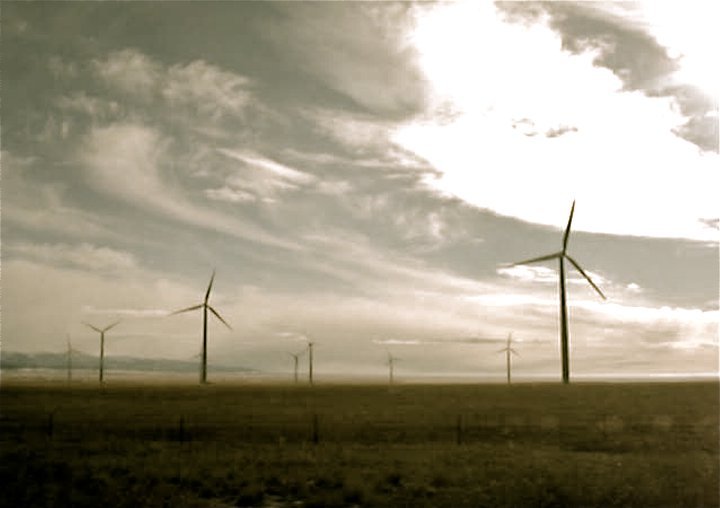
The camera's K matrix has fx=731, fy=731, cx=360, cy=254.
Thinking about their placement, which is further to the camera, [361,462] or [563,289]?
[563,289]

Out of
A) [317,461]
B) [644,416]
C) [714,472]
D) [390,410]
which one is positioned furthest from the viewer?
[390,410]

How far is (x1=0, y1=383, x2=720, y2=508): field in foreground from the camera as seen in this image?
2633cm

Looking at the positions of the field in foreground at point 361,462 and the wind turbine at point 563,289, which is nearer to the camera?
the field in foreground at point 361,462

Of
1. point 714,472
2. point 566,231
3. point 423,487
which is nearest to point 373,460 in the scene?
point 423,487

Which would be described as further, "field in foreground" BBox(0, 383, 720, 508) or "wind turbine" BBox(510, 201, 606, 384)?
"wind turbine" BBox(510, 201, 606, 384)

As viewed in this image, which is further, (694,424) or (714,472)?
(694,424)

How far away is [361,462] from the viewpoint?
33969 millimetres

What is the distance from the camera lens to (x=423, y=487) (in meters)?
27.9

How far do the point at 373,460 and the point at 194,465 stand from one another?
27.2ft

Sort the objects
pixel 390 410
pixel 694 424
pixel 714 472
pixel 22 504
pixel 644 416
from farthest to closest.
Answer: pixel 390 410 < pixel 644 416 < pixel 694 424 < pixel 714 472 < pixel 22 504

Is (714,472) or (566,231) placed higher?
(566,231)

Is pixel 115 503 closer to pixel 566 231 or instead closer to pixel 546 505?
pixel 546 505

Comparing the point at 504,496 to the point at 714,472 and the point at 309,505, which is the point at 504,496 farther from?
the point at 714,472

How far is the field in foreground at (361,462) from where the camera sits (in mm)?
26328
